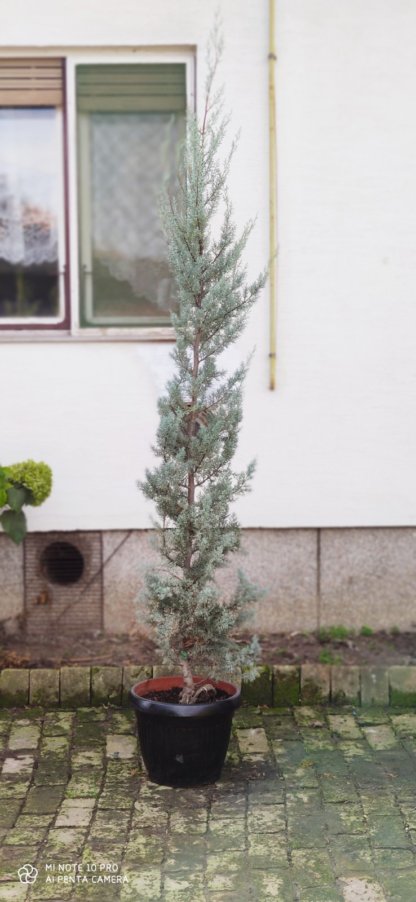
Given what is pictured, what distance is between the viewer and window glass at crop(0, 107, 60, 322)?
6.47 m

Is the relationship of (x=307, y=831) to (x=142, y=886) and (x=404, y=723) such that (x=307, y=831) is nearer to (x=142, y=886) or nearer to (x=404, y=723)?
(x=142, y=886)

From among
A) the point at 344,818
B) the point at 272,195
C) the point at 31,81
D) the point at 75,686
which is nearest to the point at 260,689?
the point at 75,686

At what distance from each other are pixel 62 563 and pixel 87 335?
4.47 feet

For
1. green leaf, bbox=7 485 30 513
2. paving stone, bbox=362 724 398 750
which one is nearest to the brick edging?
paving stone, bbox=362 724 398 750

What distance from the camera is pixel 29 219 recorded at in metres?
6.52

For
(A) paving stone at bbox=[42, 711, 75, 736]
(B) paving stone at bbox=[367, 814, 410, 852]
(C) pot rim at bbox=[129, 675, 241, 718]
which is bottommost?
(B) paving stone at bbox=[367, 814, 410, 852]

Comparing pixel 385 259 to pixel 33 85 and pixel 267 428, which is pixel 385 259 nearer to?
pixel 267 428

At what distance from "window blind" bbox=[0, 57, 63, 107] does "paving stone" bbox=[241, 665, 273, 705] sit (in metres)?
3.46

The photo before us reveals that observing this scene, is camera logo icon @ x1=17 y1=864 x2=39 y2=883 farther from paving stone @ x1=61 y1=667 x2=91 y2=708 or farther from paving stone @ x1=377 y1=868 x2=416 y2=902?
paving stone @ x1=61 y1=667 x2=91 y2=708

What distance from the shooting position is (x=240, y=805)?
4.58m

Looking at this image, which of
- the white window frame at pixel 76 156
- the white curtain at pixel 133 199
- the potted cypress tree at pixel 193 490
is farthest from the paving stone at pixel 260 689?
the white curtain at pixel 133 199

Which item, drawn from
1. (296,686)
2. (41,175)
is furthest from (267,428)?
(41,175)

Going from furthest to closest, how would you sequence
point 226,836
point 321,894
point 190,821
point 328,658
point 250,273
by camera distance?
point 250,273 → point 328,658 → point 190,821 → point 226,836 → point 321,894

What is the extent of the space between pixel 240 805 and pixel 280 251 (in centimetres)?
315
